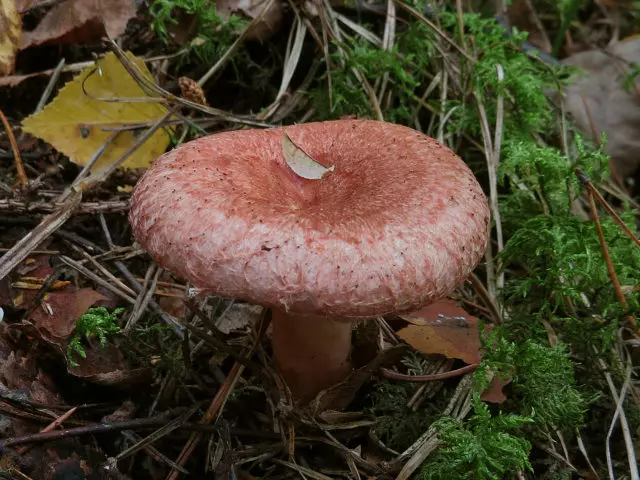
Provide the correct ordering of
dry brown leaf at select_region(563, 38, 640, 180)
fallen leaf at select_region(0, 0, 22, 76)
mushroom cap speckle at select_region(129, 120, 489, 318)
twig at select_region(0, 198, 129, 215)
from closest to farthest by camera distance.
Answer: mushroom cap speckle at select_region(129, 120, 489, 318), twig at select_region(0, 198, 129, 215), fallen leaf at select_region(0, 0, 22, 76), dry brown leaf at select_region(563, 38, 640, 180)

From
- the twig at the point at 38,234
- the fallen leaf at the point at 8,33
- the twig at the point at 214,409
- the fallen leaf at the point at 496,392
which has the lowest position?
the twig at the point at 214,409

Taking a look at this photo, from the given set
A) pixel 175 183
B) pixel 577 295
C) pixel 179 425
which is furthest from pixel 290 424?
pixel 577 295

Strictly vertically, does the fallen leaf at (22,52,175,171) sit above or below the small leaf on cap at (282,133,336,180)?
below

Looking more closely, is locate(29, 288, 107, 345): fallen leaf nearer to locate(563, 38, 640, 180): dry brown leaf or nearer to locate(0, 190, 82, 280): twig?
locate(0, 190, 82, 280): twig

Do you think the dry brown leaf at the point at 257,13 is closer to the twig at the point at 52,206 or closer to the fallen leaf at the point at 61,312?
the twig at the point at 52,206

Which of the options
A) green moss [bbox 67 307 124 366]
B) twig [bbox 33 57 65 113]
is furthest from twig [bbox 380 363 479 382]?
twig [bbox 33 57 65 113]

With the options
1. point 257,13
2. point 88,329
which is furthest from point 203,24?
point 88,329

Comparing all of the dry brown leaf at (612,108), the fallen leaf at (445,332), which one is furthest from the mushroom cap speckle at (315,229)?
the dry brown leaf at (612,108)
